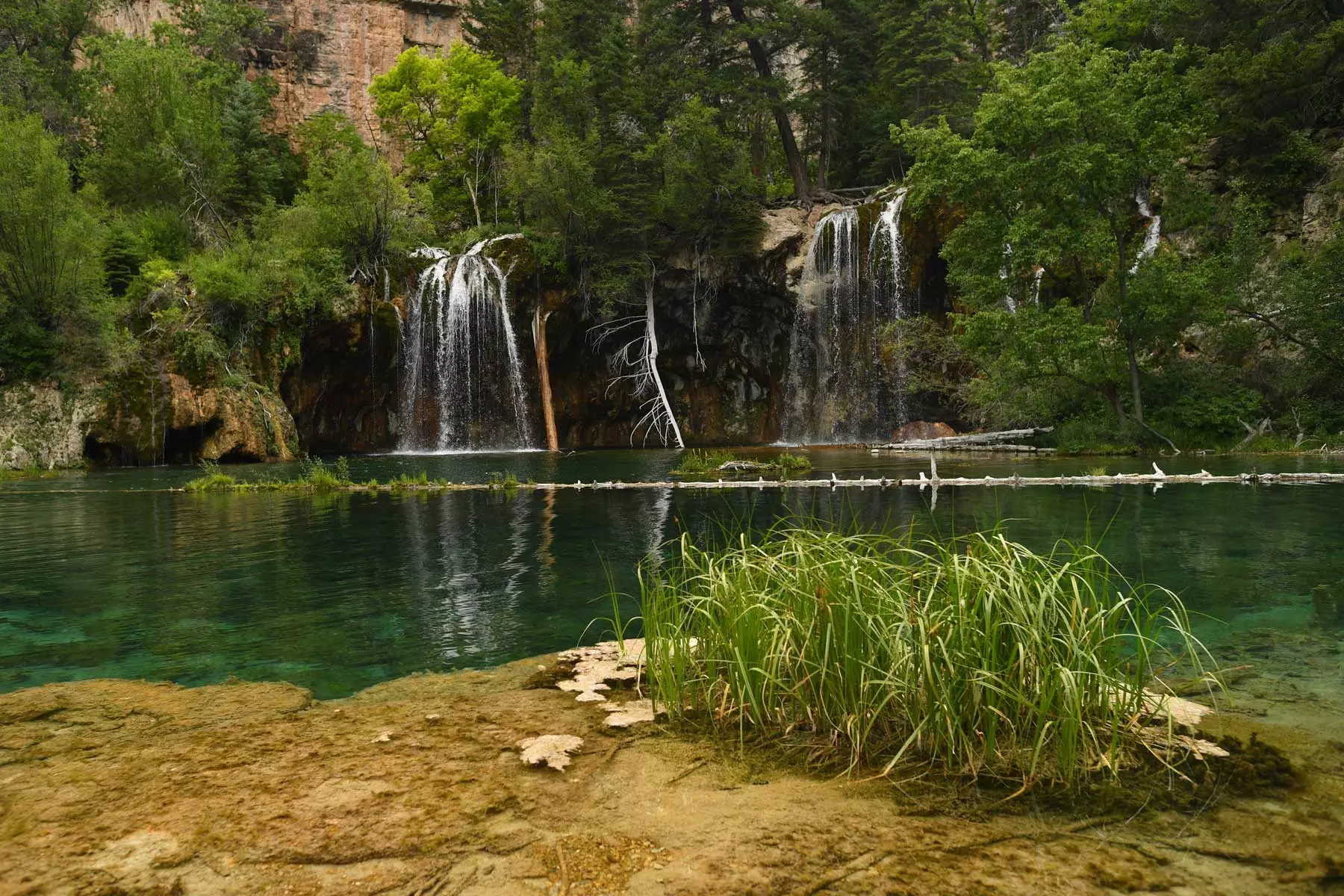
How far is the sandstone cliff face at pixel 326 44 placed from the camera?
1896 inches

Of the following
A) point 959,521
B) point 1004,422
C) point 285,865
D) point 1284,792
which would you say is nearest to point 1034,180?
point 1004,422

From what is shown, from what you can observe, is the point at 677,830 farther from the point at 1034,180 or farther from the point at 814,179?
the point at 814,179

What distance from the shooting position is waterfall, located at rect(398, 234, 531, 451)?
30.1 meters

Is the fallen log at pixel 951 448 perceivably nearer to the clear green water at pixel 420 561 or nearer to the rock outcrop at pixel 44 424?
the clear green water at pixel 420 561

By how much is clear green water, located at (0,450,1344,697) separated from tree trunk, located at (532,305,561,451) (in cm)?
1620

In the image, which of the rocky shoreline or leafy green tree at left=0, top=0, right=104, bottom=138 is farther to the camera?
leafy green tree at left=0, top=0, right=104, bottom=138

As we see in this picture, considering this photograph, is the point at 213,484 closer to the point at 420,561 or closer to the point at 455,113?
the point at 420,561

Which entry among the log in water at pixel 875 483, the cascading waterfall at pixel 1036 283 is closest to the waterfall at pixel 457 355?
the log in water at pixel 875 483

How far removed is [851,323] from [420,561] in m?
23.4

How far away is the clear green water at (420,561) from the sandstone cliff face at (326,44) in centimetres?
3951

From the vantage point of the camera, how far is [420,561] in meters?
8.89

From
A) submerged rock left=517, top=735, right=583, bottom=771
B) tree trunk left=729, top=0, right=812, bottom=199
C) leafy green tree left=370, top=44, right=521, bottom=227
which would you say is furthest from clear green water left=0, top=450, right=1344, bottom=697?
leafy green tree left=370, top=44, right=521, bottom=227

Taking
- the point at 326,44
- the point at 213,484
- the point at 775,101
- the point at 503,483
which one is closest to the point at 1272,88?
the point at 775,101

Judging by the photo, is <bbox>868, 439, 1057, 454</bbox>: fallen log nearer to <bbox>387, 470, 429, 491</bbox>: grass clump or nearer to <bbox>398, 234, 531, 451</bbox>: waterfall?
<bbox>387, 470, 429, 491</bbox>: grass clump
